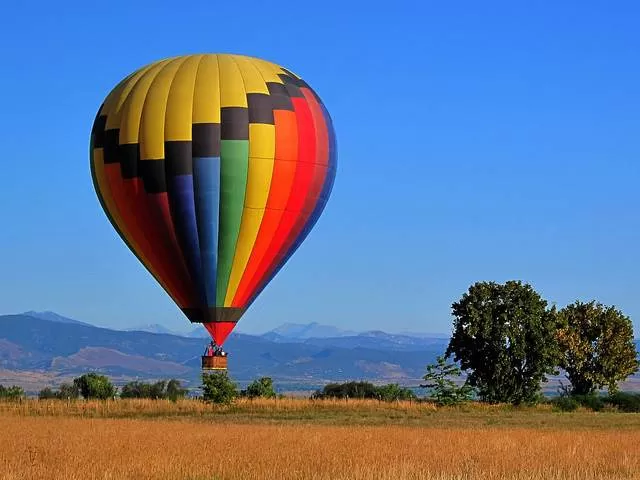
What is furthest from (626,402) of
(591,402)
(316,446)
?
(316,446)

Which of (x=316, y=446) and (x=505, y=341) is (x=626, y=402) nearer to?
(x=505, y=341)

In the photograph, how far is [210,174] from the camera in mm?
55156

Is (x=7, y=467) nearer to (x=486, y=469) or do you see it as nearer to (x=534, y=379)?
(x=486, y=469)

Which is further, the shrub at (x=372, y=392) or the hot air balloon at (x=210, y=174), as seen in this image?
the shrub at (x=372, y=392)

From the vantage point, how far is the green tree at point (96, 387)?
3275 inches

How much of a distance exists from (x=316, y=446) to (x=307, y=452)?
2.18 metres

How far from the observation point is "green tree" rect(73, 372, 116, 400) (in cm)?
8319

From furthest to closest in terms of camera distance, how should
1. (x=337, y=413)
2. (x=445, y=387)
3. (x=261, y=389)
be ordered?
(x=261, y=389), (x=445, y=387), (x=337, y=413)

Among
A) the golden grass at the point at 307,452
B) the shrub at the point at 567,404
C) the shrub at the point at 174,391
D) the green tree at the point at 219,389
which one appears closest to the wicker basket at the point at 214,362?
the green tree at the point at 219,389

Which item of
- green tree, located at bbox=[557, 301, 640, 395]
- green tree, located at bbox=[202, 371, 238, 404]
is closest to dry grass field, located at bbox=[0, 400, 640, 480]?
green tree, located at bbox=[202, 371, 238, 404]

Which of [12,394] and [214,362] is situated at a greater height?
[214,362]

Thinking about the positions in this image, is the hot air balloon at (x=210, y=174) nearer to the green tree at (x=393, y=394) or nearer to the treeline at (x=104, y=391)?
the green tree at (x=393, y=394)

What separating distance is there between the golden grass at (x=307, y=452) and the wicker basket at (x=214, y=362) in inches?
418

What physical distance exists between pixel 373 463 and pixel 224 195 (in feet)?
86.3
